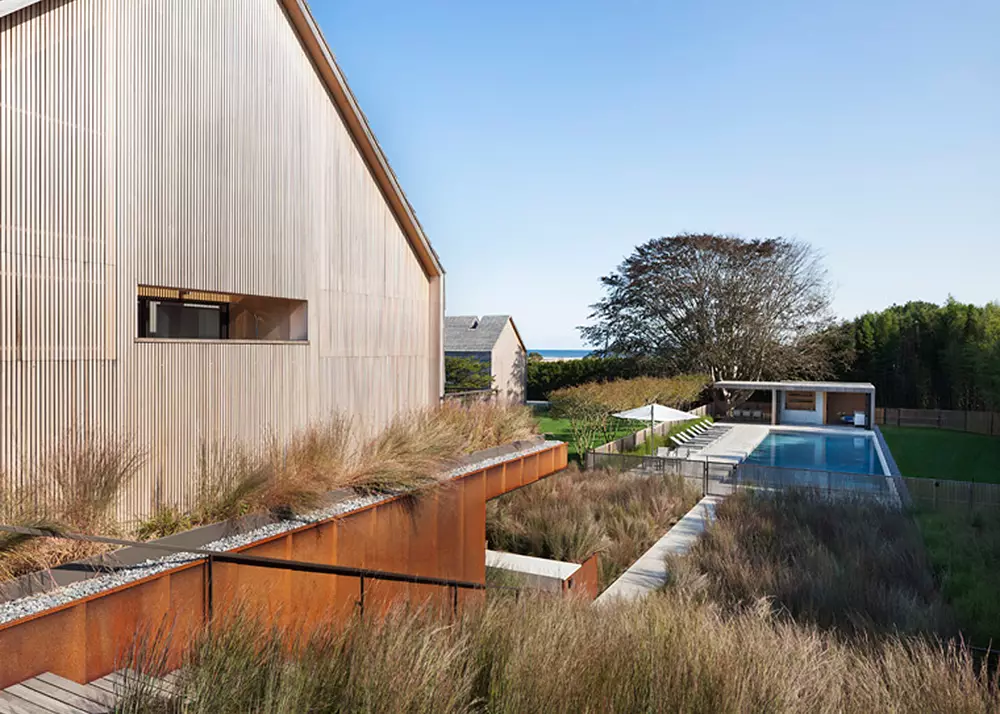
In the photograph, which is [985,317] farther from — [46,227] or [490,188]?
[46,227]

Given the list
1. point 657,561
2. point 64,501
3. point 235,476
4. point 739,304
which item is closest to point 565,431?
point 657,561

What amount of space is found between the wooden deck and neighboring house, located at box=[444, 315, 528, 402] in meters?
27.2

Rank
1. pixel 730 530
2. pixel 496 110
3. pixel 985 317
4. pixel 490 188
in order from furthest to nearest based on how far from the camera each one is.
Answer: pixel 985 317, pixel 490 188, pixel 496 110, pixel 730 530

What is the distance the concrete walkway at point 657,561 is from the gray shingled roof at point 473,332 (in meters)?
18.3

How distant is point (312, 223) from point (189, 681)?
6.81 metres

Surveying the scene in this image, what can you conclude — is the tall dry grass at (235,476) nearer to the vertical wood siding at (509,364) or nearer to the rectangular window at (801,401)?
the vertical wood siding at (509,364)

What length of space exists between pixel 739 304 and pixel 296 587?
3308 cm

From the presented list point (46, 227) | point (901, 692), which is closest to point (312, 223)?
point (46, 227)

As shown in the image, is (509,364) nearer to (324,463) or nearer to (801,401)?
(801,401)

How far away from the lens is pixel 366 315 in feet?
30.8

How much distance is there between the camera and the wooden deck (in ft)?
9.22

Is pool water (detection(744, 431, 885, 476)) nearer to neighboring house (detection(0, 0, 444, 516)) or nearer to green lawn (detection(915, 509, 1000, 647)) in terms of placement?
green lawn (detection(915, 509, 1000, 647))

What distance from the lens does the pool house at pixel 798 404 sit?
31548mm

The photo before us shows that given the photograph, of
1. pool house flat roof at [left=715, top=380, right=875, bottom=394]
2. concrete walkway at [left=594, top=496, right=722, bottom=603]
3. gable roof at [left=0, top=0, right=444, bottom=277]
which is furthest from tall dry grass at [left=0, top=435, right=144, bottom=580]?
pool house flat roof at [left=715, top=380, right=875, bottom=394]
